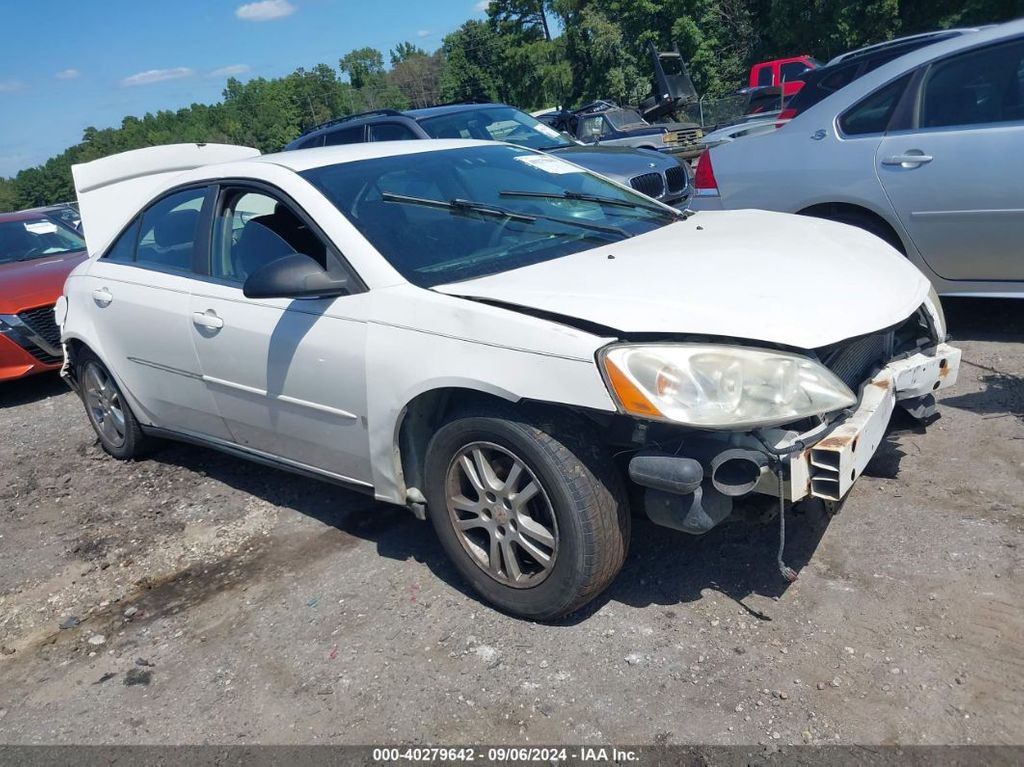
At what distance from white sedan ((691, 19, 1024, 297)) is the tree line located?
2687cm

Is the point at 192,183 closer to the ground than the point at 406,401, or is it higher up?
higher up

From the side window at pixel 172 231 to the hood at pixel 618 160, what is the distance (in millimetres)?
4100

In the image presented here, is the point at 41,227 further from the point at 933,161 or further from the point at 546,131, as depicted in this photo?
the point at 933,161

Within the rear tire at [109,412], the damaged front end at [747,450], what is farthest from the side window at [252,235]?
the damaged front end at [747,450]

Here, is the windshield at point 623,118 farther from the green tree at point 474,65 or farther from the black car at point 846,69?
the green tree at point 474,65

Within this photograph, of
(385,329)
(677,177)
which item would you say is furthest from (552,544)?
(677,177)

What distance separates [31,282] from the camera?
769 centimetres

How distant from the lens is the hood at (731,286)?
2.72 metres

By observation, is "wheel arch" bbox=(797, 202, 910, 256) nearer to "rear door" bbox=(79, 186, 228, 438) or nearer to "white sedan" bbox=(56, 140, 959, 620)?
"white sedan" bbox=(56, 140, 959, 620)

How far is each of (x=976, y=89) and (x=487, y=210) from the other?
3092mm

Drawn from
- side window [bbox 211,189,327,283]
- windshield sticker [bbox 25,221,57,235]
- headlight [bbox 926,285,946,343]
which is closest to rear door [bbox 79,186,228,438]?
side window [bbox 211,189,327,283]

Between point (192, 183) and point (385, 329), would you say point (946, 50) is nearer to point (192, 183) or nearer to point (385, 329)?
point (385, 329)

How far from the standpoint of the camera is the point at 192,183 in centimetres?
434

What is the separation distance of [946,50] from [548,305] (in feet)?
11.9
